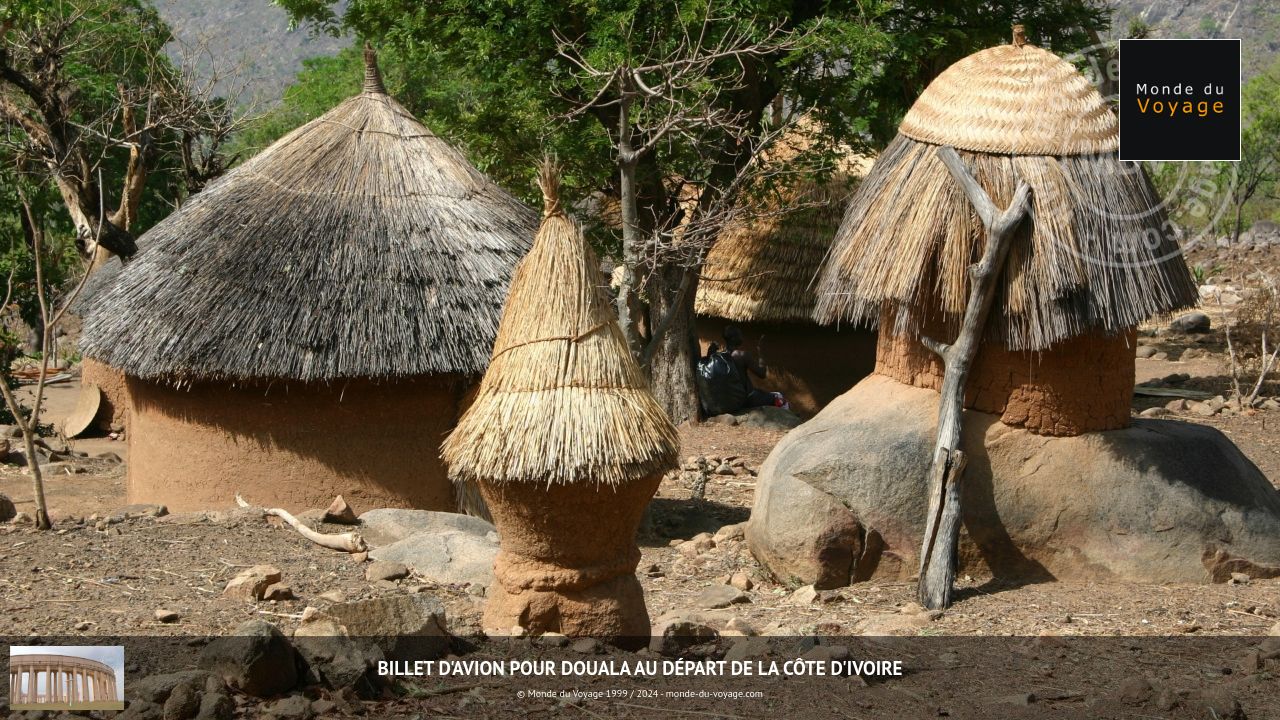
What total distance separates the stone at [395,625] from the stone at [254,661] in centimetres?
43

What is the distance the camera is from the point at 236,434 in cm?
888

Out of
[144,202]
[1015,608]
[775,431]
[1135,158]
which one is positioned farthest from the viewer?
[144,202]

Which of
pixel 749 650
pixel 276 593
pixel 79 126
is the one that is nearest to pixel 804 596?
pixel 749 650

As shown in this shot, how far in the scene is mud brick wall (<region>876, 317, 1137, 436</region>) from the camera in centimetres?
718

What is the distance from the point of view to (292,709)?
4.32 m

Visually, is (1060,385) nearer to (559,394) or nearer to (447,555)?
(559,394)

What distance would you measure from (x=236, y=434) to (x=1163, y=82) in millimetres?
6360

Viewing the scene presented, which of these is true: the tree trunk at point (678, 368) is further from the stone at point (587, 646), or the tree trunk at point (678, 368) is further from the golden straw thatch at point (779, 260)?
the stone at point (587, 646)

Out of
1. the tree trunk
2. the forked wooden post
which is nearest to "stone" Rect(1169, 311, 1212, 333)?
the tree trunk

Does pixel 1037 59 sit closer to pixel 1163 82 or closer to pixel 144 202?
pixel 1163 82

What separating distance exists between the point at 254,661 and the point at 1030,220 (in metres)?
4.63

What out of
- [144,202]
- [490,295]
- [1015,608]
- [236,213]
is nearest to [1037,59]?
[1015,608]

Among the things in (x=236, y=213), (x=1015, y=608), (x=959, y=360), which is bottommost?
(x=1015, y=608)

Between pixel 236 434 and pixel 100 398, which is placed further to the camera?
pixel 100 398
